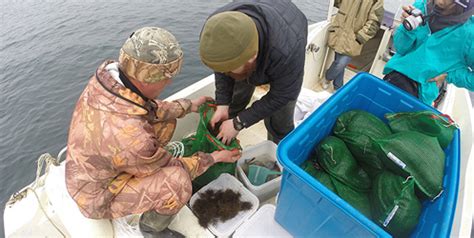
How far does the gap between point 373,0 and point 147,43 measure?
9.60ft

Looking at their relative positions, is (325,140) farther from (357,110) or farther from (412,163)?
(412,163)

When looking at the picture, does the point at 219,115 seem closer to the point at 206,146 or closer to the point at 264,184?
the point at 206,146

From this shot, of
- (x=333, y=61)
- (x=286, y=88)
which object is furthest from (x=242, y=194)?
(x=333, y=61)

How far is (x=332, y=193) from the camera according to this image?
1219 millimetres

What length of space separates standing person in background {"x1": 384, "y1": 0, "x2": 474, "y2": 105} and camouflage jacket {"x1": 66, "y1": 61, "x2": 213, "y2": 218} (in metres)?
1.69

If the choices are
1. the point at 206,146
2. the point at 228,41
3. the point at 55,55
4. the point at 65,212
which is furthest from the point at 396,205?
the point at 55,55

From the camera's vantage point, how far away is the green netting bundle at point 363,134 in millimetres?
1530

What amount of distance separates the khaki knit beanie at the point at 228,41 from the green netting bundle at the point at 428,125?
2.90 feet

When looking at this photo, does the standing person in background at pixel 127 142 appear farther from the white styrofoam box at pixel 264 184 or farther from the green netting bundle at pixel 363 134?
the green netting bundle at pixel 363 134

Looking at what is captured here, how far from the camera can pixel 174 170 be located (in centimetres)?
154

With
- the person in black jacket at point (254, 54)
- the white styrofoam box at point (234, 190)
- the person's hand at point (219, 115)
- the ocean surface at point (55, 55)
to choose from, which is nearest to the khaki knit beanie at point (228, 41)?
the person in black jacket at point (254, 54)

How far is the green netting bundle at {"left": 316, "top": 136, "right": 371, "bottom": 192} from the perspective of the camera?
153 centimetres

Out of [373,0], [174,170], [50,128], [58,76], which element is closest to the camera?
[174,170]

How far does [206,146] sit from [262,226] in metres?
0.61
